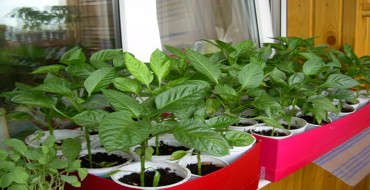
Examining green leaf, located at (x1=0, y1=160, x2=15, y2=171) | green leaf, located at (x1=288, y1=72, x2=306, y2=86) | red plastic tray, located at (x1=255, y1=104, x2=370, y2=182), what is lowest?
red plastic tray, located at (x1=255, y1=104, x2=370, y2=182)

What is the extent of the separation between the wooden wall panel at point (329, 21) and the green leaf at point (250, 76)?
121 cm

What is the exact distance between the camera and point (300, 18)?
196 cm

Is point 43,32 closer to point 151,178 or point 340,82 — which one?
point 151,178

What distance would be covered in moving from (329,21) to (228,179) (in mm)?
1476

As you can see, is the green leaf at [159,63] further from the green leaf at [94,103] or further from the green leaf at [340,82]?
the green leaf at [340,82]

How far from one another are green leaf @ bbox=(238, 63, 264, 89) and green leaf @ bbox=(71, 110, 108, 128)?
38 centimetres

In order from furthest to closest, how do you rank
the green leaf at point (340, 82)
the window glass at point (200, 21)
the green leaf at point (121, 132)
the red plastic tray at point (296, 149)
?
the window glass at point (200, 21)
the green leaf at point (340, 82)
the red plastic tray at point (296, 149)
the green leaf at point (121, 132)

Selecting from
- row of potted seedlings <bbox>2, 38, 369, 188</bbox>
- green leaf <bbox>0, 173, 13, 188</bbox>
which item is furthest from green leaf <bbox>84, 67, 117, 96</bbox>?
green leaf <bbox>0, 173, 13, 188</bbox>

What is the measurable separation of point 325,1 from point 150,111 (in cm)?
160

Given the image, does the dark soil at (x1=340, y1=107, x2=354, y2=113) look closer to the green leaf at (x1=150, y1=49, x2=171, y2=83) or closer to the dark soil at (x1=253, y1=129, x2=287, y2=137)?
the dark soil at (x1=253, y1=129, x2=287, y2=137)

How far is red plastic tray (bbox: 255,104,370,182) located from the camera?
35.9 inches

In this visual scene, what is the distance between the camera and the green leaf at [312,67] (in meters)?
1.04

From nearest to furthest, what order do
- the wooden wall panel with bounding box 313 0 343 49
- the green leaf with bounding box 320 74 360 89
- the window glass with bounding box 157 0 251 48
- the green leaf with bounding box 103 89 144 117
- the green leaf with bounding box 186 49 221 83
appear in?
the green leaf with bounding box 103 89 144 117 → the green leaf with bounding box 186 49 221 83 → the green leaf with bounding box 320 74 360 89 → the window glass with bounding box 157 0 251 48 → the wooden wall panel with bounding box 313 0 343 49

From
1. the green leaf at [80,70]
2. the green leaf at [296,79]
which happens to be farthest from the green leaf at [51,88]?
the green leaf at [296,79]
